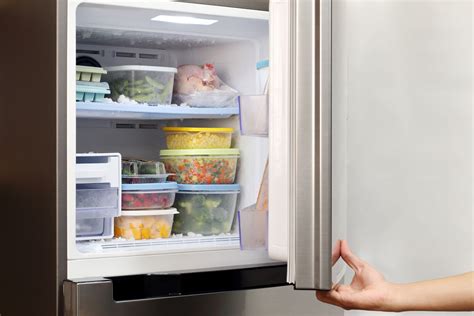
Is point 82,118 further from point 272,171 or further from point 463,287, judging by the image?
point 463,287

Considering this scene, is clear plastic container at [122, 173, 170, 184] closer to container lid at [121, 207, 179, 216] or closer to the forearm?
container lid at [121, 207, 179, 216]

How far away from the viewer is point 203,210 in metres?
1.74

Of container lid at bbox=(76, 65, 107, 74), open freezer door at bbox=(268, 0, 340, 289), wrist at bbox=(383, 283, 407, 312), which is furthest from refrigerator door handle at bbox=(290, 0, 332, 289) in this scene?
container lid at bbox=(76, 65, 107, 74)

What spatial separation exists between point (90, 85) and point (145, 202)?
277mm

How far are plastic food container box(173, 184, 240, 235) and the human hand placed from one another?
45cm

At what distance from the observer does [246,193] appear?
1779mm

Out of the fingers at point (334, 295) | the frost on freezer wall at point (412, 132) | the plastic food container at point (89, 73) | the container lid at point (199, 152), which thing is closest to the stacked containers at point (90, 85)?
the plastic food container at point (89, 73)

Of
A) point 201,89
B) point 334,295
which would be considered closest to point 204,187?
point 201,89

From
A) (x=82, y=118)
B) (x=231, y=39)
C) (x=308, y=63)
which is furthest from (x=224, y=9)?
(x=308, y=63)

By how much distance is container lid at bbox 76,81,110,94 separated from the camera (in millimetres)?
1543

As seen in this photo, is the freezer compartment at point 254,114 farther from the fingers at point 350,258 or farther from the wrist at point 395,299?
the wrist at point 395,299

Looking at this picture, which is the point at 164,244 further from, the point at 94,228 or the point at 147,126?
the point at 147,126

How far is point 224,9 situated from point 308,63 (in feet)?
1.74

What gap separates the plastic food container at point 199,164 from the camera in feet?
5.64
